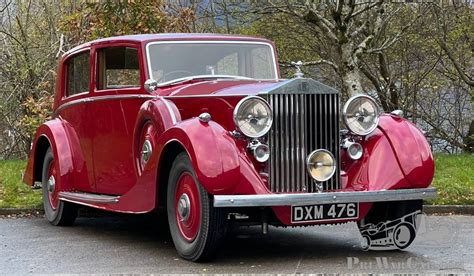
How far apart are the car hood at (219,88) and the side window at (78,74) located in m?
1.75

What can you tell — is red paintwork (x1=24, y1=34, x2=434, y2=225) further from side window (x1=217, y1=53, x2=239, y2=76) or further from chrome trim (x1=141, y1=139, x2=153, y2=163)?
side window (x1=217, y1=53, x2=239, y2=76)

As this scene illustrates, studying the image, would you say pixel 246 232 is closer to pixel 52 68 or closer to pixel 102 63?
pixel 102 63

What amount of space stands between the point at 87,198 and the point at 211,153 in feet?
8.03

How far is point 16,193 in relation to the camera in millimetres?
10789

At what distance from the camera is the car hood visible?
6789mm

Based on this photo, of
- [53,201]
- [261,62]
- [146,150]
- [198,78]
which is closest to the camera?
[146,150]

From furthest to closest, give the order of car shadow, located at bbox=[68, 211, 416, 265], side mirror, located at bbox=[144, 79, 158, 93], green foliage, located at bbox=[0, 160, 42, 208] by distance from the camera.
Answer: green foliage, located at bbox=[0, 160, 42, 208] < side mirror, located at bbox=[144, 79, 158, 93] < car shadow, located at bbox=[68, 211, 416, 265]

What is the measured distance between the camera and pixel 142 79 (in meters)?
7.73

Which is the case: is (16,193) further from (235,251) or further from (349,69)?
(349,69)

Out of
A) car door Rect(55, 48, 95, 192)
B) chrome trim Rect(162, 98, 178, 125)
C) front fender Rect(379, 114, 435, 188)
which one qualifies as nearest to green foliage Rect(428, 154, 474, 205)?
front fender Rect(379, 114, 435, 188)

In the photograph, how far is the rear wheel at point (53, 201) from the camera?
9062 mm

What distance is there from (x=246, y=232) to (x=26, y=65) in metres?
12.9

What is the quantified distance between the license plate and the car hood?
107 centimetres

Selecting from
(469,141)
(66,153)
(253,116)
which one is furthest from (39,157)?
(469,141)
